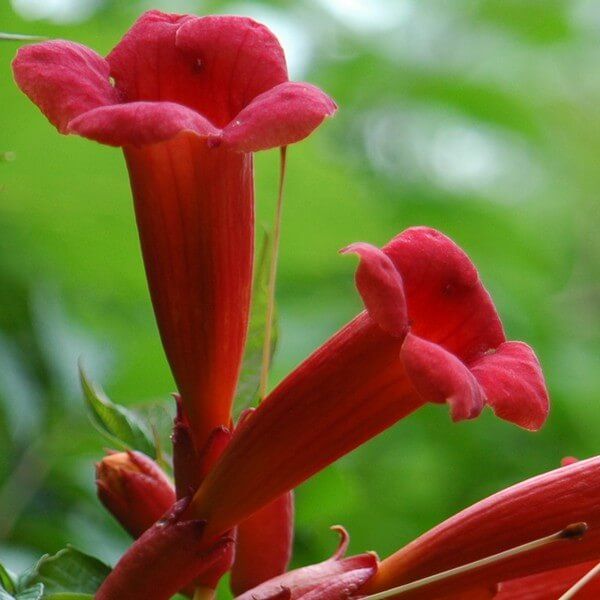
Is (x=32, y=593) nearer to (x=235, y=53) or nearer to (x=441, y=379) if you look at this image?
(x=441, y=379)

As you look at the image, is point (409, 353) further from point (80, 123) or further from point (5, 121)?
point (5, 121)

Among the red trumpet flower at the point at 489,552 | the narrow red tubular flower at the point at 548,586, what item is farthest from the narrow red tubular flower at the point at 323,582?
the narrow red tubular flower at the point at 548,586

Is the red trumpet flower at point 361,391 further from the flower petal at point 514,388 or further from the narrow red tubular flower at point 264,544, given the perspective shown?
the narrow red tubular flower at point 264,544

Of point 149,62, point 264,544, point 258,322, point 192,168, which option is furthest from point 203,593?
point 149,62

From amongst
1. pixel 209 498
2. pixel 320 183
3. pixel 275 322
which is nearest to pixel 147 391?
pixel 320 183

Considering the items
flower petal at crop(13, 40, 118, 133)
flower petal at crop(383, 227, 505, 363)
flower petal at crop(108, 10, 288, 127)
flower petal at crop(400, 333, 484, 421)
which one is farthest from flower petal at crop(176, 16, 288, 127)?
flower petal at crop(400, 333, 484, 421)

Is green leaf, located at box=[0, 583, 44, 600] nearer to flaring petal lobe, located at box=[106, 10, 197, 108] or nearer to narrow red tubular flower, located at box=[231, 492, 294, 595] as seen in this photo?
narrow red tubular flower, located at box=[231, 492, 294, 595]
